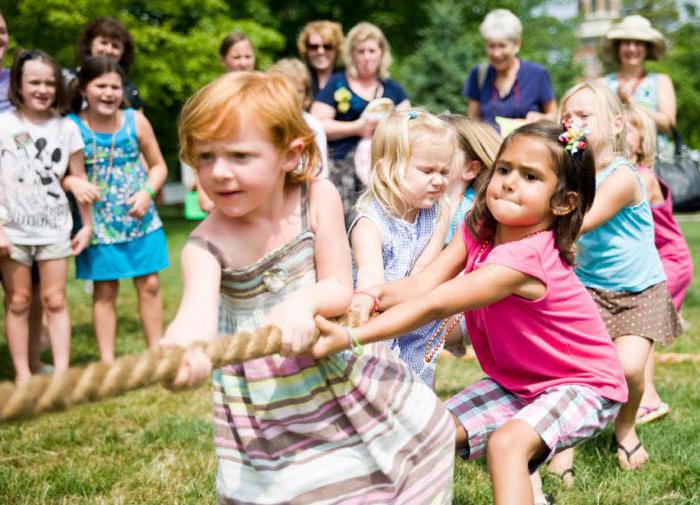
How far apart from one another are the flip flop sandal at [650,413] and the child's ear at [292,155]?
2.75 m

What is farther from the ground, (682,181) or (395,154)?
(395,154)

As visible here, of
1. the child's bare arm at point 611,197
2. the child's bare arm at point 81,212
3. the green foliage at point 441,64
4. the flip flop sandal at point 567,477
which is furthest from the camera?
the green foliage at point 441,64

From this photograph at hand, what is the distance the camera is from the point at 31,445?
4043 mm

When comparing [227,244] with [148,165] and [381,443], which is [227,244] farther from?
[148,165]

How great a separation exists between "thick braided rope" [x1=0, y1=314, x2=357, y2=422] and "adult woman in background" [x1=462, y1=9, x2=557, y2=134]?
416 cm

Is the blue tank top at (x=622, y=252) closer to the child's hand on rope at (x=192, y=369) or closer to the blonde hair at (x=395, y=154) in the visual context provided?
the blonde hair at (x=395, y=154)

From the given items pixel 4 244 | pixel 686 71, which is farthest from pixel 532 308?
pixel 686 71

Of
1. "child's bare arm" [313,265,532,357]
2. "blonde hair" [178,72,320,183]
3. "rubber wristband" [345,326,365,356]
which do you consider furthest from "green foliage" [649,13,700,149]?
"rubber wristband" [345,326,365,356]

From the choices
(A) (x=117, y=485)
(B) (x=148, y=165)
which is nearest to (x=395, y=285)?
(A) (x=117, y=485)

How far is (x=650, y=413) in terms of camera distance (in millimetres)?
4402

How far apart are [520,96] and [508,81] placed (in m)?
0.15

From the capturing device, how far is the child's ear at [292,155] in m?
2.35

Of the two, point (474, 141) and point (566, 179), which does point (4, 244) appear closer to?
point (474, 141)

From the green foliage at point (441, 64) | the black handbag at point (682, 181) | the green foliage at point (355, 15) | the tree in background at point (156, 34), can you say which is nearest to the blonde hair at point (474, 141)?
the black handbag at point (682, 181)
